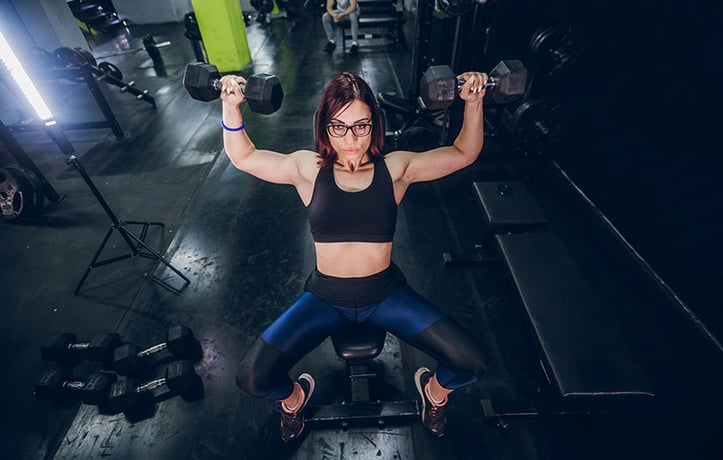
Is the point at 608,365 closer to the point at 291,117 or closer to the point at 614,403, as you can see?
the point at 614,403

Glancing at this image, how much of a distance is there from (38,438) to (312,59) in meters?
7.09

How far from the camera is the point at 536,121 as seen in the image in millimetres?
3207

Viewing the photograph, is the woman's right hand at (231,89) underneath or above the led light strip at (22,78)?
above

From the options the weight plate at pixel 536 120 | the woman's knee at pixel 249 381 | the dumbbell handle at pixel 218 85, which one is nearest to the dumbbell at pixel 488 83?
the dumbbell handle at pixel 218 85

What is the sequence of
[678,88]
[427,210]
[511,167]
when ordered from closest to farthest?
[678,88]
[427,210]
[511,167]

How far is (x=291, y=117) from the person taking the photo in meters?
5.05

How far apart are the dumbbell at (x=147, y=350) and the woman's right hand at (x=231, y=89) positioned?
143 cm

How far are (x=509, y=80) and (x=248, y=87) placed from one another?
113cm

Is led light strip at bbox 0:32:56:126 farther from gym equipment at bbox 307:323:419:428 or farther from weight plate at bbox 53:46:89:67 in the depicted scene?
gym equipment at bbox 307:323:419:428

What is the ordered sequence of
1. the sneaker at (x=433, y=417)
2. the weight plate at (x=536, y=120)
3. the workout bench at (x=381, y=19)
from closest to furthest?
the sneaker at (x=433, y=417), the weight plate at (x=536, y=120), the workout bench at (x=381, y=19)

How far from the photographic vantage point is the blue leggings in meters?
1.43

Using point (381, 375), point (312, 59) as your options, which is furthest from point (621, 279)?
point (312, 59)

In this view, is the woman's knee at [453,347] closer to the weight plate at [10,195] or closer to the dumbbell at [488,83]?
the dumbbell at [488,83]

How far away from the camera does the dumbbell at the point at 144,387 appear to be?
6.14 feet
